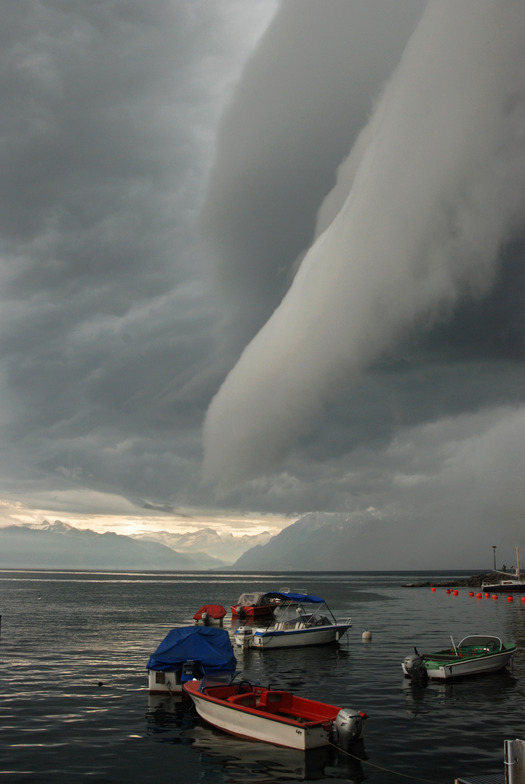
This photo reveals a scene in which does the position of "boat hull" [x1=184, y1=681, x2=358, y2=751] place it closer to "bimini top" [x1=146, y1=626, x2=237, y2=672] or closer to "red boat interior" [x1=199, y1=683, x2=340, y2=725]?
"red boat interior" [x1=199, y1=683, x2=340, y2=725]

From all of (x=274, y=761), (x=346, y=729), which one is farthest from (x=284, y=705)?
(x=346, y=729)

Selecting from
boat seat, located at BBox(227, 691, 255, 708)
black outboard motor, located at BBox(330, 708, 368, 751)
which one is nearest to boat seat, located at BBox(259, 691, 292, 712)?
boat seat, located at BBox(227, 691, 255, 708)

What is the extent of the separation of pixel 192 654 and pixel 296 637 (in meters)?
22.9

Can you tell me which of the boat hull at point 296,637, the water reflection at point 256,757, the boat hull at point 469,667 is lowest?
the boat hull at point 296,637

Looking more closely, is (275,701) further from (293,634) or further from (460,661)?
(293,634)

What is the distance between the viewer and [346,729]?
23062mm

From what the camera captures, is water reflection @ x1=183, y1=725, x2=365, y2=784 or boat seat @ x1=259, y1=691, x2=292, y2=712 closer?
water reflection @ x1=183, y1=725, x2=365, y2=784

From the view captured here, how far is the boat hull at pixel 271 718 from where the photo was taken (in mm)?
22969

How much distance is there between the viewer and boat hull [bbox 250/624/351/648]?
172 feet

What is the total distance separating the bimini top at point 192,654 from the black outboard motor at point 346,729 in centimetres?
1037

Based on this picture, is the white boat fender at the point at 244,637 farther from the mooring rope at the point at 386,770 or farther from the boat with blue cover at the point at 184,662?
the mooring rope at the point at 386,770

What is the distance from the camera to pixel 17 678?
127 ft

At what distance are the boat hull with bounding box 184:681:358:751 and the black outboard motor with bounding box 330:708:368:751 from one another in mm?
261

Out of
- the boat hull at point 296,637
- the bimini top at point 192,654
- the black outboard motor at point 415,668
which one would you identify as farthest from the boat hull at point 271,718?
the boat hull at point 296,637
